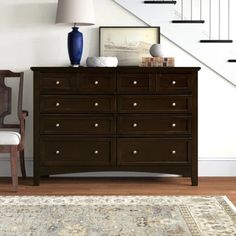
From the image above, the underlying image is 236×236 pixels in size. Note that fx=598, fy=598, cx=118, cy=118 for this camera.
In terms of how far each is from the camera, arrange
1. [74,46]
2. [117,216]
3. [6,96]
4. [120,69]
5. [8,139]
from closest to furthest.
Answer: [117,216]
[8,139]
[120,69]
[74,46]
[6,96]

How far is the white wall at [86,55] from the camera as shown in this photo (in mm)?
5324

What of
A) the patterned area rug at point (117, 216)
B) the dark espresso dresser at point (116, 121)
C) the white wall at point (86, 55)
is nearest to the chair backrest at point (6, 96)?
the white wall at point (86, 55)

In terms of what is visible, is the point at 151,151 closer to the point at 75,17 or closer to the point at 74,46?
the point at 74,46

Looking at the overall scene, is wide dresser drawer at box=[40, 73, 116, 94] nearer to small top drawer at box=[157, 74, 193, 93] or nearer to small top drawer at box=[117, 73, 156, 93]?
small top drawer at box=[117, 73, 156, 93]

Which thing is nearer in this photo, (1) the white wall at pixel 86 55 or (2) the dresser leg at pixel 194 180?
(2) the dresser leg at pixel 194 180

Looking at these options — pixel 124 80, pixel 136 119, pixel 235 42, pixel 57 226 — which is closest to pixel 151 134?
pixel 136 119

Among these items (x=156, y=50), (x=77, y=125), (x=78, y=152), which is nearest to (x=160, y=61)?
(x=156, y=50)

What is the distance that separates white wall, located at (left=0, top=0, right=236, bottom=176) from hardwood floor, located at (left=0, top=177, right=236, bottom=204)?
263 mm

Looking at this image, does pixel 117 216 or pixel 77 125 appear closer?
pixel 117 216

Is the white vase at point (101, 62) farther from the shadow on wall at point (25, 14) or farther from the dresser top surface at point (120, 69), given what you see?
the shadow on wall at point (25, 14)

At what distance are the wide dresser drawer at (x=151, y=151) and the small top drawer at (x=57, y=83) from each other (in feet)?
2.00

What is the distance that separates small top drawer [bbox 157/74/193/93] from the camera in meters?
4.89

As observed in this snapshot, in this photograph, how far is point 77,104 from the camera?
193 inches

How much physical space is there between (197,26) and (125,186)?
158cm
